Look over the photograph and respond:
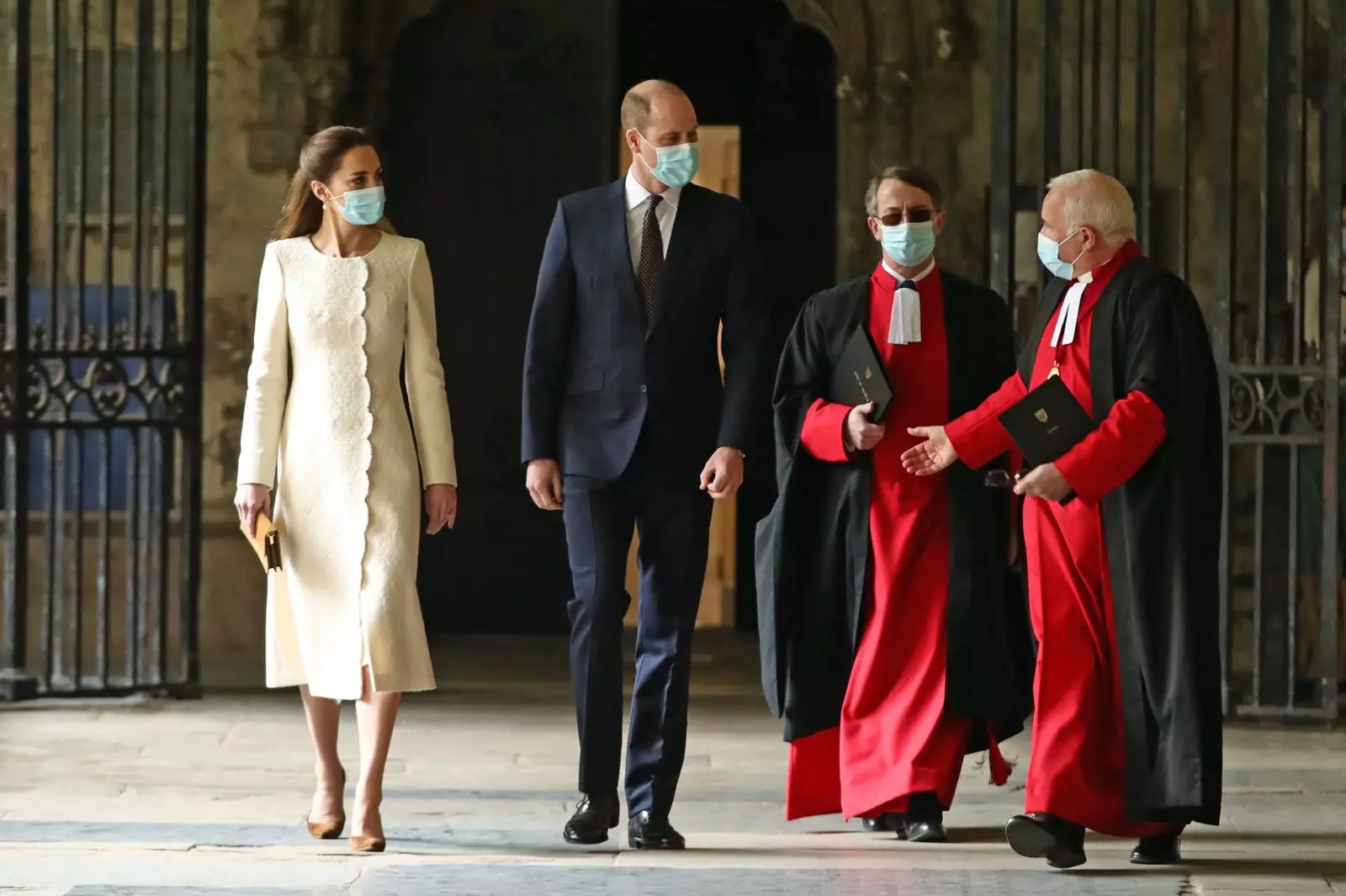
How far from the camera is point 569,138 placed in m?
9.32

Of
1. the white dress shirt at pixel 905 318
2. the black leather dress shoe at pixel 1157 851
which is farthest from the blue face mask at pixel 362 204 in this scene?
the black leather dress shoe at pixel 1157 851

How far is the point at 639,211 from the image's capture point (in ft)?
16.5

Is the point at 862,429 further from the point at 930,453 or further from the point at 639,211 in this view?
the point at 639,211

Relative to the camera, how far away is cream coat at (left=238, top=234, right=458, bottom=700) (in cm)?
484

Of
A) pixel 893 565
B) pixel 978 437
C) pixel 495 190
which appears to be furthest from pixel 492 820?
pixel 495 190

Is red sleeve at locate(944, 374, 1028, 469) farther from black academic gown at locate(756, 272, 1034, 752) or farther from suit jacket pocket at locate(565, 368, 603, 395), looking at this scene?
suit jacket pocket at locate(565, 368, 603, 395)

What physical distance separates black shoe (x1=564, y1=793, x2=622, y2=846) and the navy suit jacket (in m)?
0.74

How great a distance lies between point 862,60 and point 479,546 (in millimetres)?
2611

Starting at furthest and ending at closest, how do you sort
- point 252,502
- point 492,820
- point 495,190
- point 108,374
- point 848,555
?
point 495,190 < point 108,374 < point 492,820 < point 848,555 < point 252,502

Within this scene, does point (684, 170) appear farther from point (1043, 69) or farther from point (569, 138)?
point (569, 138)

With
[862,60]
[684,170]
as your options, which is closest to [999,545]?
[684,170]

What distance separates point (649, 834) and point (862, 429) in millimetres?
1038

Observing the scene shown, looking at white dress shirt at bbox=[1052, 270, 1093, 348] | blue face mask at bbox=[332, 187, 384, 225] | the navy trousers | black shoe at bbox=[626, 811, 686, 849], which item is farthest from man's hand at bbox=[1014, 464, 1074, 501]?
blue face mask at bbox=[332, 187, 384, 225]

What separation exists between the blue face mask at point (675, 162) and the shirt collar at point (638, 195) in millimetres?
82
